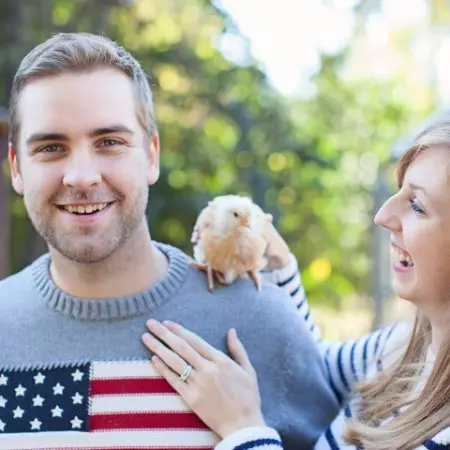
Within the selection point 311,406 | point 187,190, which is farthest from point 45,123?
point 187,190

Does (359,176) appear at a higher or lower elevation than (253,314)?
lower

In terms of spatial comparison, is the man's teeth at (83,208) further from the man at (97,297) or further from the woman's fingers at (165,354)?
the woman's fingers at (165,354)

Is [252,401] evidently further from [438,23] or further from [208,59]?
[438,23]

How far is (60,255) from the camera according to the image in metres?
1.62

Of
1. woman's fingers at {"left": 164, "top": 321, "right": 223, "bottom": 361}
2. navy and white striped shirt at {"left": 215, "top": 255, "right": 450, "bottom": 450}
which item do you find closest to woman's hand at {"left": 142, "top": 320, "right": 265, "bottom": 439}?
woman's fingers at {"left": 164, "top": 321, "right": 223, "bottom": 361}

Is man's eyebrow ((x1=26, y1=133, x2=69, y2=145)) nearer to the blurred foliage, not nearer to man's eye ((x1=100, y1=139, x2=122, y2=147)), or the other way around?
man's eye ((x1=100, y1=139, x2=122, y2=147))

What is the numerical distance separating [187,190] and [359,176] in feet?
9.83

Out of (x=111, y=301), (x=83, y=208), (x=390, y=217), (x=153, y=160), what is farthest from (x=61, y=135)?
(x=390, y=217)

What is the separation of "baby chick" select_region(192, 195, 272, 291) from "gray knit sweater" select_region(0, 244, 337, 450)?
0.10ft

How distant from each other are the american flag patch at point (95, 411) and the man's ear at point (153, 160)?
0.40 metres

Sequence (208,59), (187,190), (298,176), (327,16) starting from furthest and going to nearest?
(327,16) < (298,176) < (208,59) < (187,190)

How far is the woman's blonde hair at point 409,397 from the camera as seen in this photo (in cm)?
139

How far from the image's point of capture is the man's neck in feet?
5.22

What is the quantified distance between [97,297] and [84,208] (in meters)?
0.20
